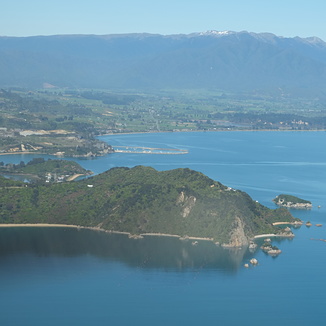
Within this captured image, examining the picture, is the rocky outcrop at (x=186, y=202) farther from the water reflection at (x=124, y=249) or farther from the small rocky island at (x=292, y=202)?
the small rocky island at (x=292, y=202)

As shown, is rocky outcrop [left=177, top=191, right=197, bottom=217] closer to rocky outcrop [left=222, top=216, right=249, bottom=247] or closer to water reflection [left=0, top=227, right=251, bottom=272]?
water reflection [left=0, top=227, right=251, bottom=272]

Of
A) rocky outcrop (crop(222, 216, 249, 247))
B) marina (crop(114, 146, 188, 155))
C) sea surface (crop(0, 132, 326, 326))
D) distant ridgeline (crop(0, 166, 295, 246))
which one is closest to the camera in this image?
sea surface (crop(0, 132, 326, 326))

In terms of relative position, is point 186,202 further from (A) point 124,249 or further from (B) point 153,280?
(B) point 153,280

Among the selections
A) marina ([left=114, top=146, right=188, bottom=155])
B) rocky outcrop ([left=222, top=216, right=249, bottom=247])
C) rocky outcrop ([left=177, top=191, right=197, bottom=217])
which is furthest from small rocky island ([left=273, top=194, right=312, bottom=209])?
marina ([left=114, top=146, right=188, bottom=155])

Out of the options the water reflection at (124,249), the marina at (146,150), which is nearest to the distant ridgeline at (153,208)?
the water reflection at (124,249)

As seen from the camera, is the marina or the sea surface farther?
the marina

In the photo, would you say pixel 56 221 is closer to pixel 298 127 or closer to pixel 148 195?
pixel 148 195

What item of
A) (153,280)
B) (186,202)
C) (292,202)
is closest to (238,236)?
(186,202)
